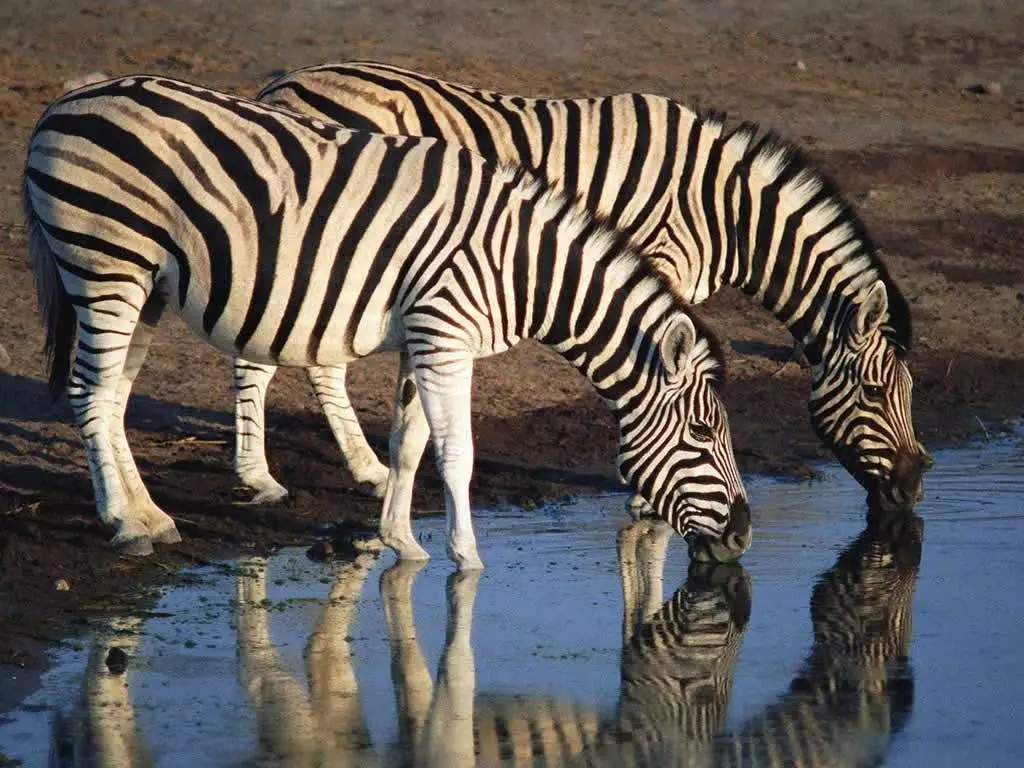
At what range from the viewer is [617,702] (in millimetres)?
6582

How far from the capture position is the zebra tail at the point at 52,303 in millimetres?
8461

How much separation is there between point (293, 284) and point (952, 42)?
14.2 meters

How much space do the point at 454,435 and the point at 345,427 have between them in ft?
5.97

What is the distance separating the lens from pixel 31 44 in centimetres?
1778

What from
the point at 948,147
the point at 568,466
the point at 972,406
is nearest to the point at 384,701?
the point at 568,466

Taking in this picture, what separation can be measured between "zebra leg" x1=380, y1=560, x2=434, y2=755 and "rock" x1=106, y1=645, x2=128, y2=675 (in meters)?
0.97

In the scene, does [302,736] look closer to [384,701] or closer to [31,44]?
[384,701]

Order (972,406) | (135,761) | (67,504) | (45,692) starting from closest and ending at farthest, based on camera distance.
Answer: (135,761)
(45,692)
(67,504)
(972,406)

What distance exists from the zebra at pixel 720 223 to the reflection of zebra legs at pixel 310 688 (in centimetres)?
178

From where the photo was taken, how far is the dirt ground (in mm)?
9016

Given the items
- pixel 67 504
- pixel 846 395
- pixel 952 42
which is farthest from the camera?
pixel 952 42

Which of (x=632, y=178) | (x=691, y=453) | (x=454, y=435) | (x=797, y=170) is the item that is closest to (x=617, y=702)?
(x=454, y=435)

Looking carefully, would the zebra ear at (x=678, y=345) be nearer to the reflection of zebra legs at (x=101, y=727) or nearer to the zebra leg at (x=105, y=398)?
the zebra leg at (x=105, y=398)

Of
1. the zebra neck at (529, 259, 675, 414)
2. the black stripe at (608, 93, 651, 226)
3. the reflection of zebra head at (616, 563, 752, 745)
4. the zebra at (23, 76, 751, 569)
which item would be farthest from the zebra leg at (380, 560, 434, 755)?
the black stripe at (608, 93, 651, 226)
